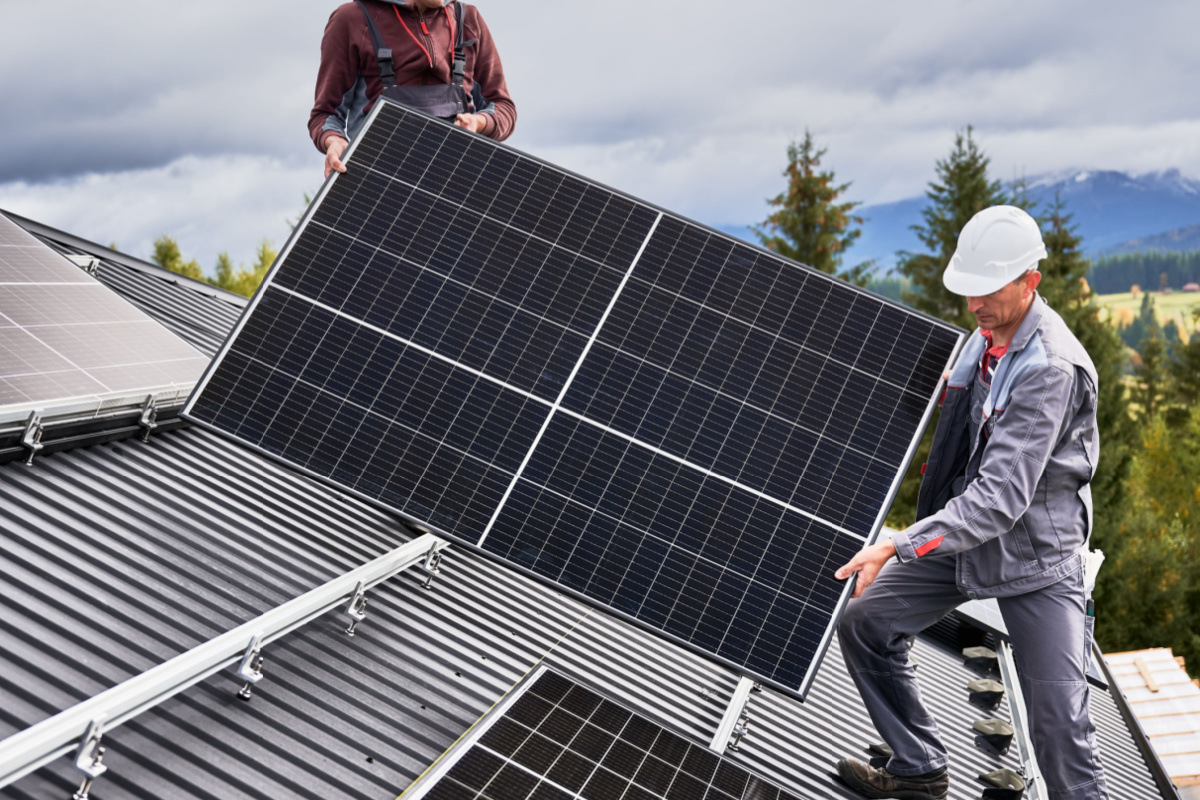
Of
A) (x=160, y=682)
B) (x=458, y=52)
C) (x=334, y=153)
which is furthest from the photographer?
(x=458, y=52)

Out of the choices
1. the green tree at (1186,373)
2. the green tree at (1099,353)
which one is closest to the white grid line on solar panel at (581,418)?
the green tree at (1099,353)

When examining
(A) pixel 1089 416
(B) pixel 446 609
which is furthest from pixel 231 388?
(A) pixel 1089 416

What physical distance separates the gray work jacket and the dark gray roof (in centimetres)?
209

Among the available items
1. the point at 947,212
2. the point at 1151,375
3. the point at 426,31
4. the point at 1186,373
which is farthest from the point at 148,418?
the point at 1186,373

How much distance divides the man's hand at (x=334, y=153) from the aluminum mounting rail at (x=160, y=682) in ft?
10.0

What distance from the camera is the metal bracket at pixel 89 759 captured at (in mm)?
4480

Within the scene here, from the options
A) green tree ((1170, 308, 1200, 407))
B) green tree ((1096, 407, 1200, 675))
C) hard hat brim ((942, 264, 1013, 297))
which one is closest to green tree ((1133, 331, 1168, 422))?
green tree ((1170, 308, 1200, 407))

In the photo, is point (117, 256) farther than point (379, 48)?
Yes

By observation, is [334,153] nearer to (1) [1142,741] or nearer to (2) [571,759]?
(2) [571,759]

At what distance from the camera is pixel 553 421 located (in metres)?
6.72

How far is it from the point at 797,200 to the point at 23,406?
50.3 metres

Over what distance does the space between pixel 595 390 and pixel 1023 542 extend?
9.50 ft

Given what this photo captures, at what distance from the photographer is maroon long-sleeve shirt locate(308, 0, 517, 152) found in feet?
29.3

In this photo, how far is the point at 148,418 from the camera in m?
8.10
